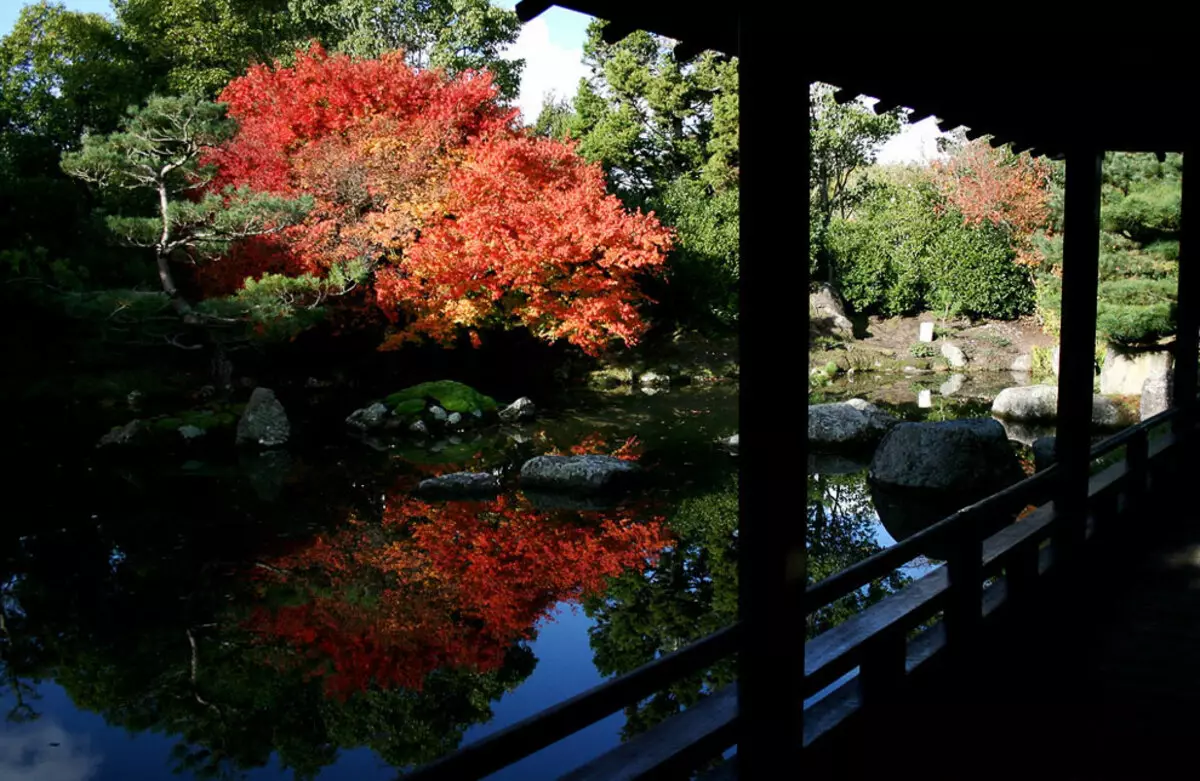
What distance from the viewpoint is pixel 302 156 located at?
15.2 m

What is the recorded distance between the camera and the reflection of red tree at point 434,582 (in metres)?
6.30

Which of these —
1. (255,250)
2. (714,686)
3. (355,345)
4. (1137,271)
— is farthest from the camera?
(355,345)

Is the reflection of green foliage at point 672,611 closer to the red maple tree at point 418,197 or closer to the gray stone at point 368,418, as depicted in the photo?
the gray stone at point 368,418

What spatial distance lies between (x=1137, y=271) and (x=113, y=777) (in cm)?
1371

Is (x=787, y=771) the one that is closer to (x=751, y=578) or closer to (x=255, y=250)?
(x=751, y=578)

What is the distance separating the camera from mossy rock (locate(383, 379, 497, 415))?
50.6 feet

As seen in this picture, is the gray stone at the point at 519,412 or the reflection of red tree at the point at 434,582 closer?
the reflection of red tree at the point at 434,582

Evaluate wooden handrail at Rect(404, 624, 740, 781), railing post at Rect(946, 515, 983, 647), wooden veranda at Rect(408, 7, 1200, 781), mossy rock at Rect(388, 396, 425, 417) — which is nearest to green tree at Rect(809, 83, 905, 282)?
mossy rock at Rect(388, 396, 425, 417)

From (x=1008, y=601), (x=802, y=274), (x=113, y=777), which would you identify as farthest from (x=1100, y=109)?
(x=113, y=777)

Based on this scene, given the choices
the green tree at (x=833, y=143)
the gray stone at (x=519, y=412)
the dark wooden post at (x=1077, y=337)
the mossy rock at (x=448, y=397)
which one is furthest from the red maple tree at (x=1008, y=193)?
the dark wooden post at (x=1077, y=337)

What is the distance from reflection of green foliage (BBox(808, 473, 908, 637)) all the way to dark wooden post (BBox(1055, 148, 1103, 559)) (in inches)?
79.2

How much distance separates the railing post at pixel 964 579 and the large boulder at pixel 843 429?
888 cm

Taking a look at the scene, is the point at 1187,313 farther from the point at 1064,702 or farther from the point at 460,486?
the point at 460,486

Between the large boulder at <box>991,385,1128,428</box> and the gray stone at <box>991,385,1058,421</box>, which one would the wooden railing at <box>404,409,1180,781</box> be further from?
the gray stone at <box>991,385,1058,421</box>
